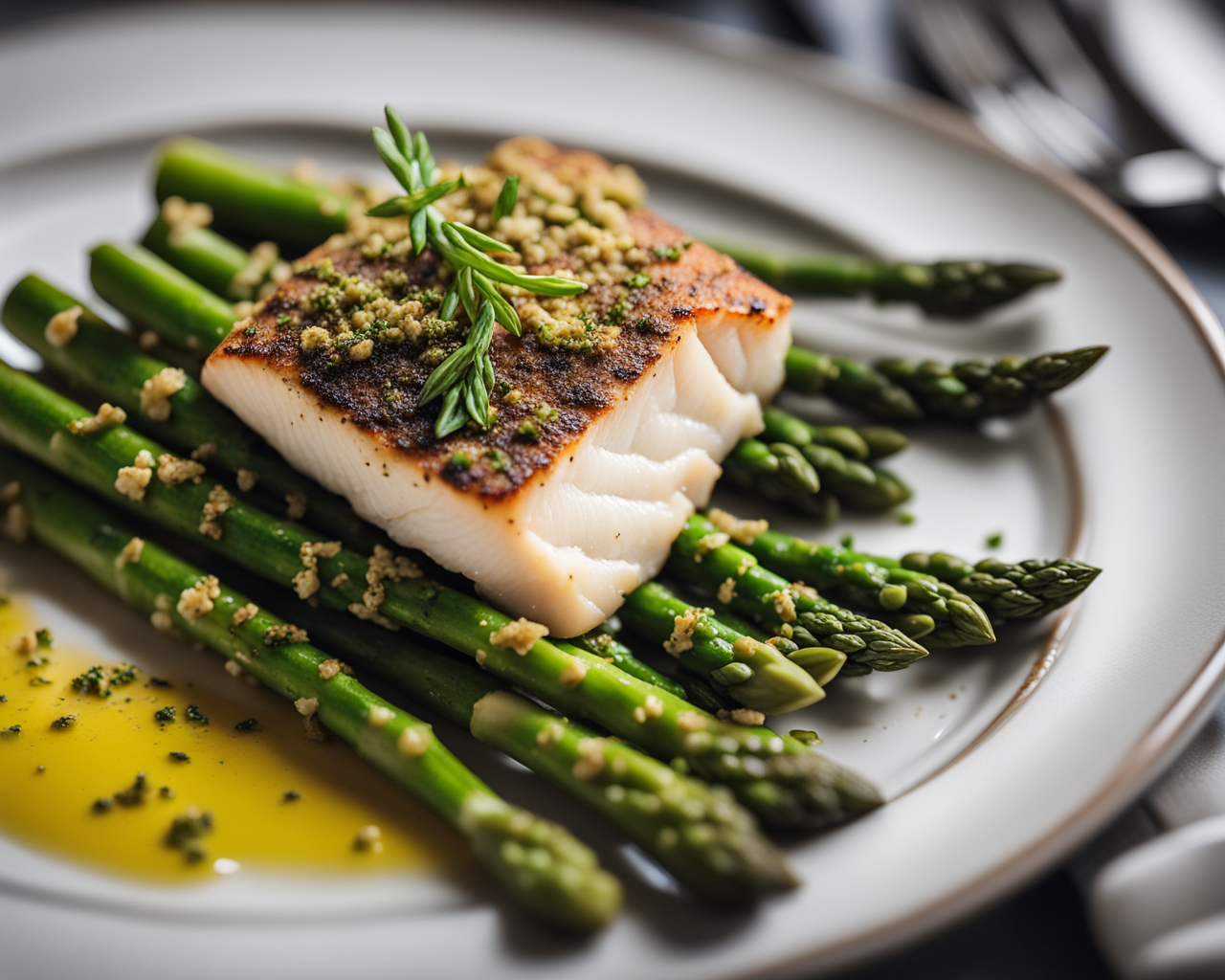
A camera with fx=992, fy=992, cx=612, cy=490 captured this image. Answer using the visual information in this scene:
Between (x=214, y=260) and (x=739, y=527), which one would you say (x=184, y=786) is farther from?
(x=214, y=260)

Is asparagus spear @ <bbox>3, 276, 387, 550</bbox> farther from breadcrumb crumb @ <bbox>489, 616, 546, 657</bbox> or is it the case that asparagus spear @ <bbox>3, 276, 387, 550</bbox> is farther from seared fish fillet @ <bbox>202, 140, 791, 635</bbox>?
breadcrumb crumb @ <bbox>489, 616, 546, 657</bbox>

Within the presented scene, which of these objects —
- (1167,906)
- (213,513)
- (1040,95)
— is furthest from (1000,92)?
(213,513)

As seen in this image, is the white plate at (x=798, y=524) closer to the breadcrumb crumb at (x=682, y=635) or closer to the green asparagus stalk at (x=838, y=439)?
the green asparagus stalk at (x=838, y=439)

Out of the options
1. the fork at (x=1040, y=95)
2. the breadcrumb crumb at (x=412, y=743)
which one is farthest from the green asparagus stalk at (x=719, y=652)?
the fork at (x=1040, y=95)

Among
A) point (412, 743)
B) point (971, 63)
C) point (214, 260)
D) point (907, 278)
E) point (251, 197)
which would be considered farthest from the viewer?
point (971, 63)

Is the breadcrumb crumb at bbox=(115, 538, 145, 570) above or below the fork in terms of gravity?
below

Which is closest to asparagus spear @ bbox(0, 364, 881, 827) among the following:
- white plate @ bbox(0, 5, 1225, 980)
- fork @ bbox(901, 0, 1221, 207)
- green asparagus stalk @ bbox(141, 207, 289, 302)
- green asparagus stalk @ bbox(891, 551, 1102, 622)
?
white plate @ bbox(0, 5, 1225, 980)

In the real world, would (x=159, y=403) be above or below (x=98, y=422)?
above
